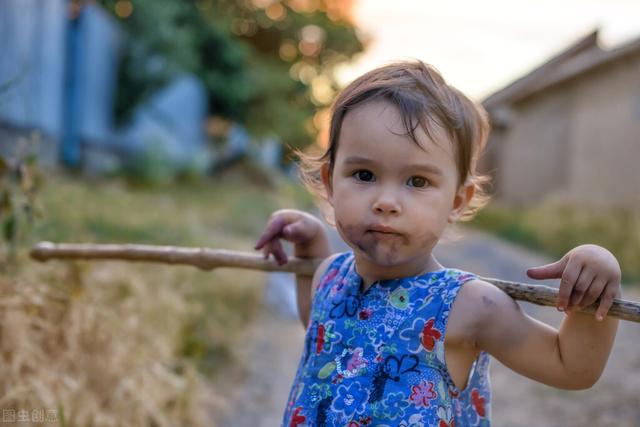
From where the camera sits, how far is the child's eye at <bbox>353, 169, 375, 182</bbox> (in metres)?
1.56

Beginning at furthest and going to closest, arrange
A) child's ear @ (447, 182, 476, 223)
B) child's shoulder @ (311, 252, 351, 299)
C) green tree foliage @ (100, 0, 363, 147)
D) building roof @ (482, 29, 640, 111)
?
building roof @ (482, 29, 640, 111)
green tree foliage @ (100, 0, 363, 147)
child's shoulder @ (311, 252, 351, 299)
child's ear @ (447, 182, 476, 223)

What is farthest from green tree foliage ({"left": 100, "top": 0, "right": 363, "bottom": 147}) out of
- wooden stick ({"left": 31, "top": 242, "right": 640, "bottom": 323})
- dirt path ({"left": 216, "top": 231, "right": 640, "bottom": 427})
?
wooden stick ({"left": 31, "top": 242, "right": 640, "bottom": 323})

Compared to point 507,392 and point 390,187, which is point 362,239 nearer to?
point 390,187

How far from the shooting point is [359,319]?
5.26ft

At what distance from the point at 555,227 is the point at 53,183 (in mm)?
7381

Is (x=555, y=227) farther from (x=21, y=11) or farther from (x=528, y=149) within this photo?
(x=21, y=11)

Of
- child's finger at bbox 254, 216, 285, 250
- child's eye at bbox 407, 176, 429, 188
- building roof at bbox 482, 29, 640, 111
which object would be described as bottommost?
child's finger at bbox 254, 216, 285, 250

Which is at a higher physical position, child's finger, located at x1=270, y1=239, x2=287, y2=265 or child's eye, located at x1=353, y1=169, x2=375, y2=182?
child's eye, located at x1=353, y1=169, x2=375, y2=182

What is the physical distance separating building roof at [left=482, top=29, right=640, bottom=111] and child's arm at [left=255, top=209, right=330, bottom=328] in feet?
32.6

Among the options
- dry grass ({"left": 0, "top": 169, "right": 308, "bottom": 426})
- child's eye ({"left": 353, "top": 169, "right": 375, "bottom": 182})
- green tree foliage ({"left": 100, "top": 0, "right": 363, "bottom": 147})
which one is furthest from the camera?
green tree foliage ({"left": 100, "top": 0, "right": 363, "bottom": 147})

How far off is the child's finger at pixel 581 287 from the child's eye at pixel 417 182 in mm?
377

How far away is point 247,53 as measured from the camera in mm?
15281

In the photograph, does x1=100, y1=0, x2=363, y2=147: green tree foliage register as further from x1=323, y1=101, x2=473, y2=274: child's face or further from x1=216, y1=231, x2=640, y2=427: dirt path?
x1=323, y1=101, x2=473, y2=274: child's face

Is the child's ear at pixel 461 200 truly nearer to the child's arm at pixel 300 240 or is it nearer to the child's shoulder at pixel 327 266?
the child's shoulder at pixel 327 266
